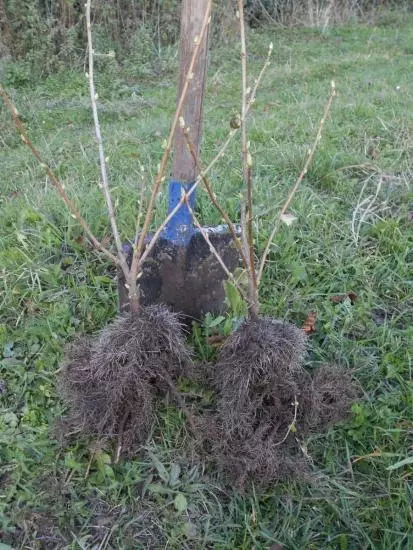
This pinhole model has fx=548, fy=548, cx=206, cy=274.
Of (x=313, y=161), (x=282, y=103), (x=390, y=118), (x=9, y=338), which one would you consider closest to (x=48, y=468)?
(x=9, y=338)

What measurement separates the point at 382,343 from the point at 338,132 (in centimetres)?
192

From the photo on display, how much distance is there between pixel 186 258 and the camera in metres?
2.23

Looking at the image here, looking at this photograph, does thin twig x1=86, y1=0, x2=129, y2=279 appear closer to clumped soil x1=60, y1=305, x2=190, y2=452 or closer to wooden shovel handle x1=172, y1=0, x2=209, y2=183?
clumped soil x1=60, y1=305, x2=190, y2=452

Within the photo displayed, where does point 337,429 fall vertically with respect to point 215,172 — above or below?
below

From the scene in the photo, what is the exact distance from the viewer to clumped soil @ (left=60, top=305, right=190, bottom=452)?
1891 millimetres

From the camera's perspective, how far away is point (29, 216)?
283 cm

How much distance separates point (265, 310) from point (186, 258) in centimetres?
43

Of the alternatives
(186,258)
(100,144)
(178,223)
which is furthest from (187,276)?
(100,144)

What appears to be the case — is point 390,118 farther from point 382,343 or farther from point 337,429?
point 337,429

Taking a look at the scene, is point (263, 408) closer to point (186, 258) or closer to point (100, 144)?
point (186, 258)

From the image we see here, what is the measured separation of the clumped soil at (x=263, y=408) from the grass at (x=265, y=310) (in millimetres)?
84

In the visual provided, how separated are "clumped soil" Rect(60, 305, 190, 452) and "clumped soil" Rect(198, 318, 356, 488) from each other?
21cm

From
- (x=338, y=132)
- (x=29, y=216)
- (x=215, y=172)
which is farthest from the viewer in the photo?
(x=338, y=132)

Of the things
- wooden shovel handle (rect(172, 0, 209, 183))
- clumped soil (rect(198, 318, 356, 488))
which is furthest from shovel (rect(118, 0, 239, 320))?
clumped soil (rect(198, 318, 356, 488))
